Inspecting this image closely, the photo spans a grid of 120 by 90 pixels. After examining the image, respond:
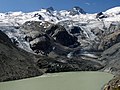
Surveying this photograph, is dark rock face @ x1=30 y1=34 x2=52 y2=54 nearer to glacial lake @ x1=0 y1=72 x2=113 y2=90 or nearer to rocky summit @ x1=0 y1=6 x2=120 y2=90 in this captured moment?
rocky summit @ x1=0 y1=6 x2=120 y2=90

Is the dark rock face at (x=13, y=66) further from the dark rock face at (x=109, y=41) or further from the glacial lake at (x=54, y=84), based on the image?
the dark rock face at (x=109, y=41)

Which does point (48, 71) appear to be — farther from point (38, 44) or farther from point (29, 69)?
point (38, 44)

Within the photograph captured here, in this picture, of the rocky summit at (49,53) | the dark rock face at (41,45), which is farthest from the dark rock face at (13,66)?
the dark rock face at (41,45)

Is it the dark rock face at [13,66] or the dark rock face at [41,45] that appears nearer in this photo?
the dark rock face at [13,66]

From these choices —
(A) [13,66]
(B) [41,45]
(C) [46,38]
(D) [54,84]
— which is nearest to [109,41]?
(C) [46,38]

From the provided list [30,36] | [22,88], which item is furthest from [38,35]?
[22,88]

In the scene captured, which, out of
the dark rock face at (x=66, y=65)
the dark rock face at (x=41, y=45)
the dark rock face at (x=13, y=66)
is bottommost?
the dark rock face at (x=66, y=65)

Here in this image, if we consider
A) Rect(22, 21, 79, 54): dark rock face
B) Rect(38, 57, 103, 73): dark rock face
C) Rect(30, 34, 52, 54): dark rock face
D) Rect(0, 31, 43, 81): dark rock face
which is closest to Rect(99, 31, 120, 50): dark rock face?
Rect(22, 21, 79, 54): dark rock face

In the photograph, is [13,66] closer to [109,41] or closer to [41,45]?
[41,45]

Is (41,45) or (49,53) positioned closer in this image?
(49,53)

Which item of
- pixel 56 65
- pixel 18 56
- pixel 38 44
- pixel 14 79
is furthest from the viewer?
pixel 38 44

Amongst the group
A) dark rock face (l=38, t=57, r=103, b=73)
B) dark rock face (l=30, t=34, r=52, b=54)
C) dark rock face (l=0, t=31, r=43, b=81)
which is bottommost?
dark rock face (l=38, t=57, r=103, b=73)
